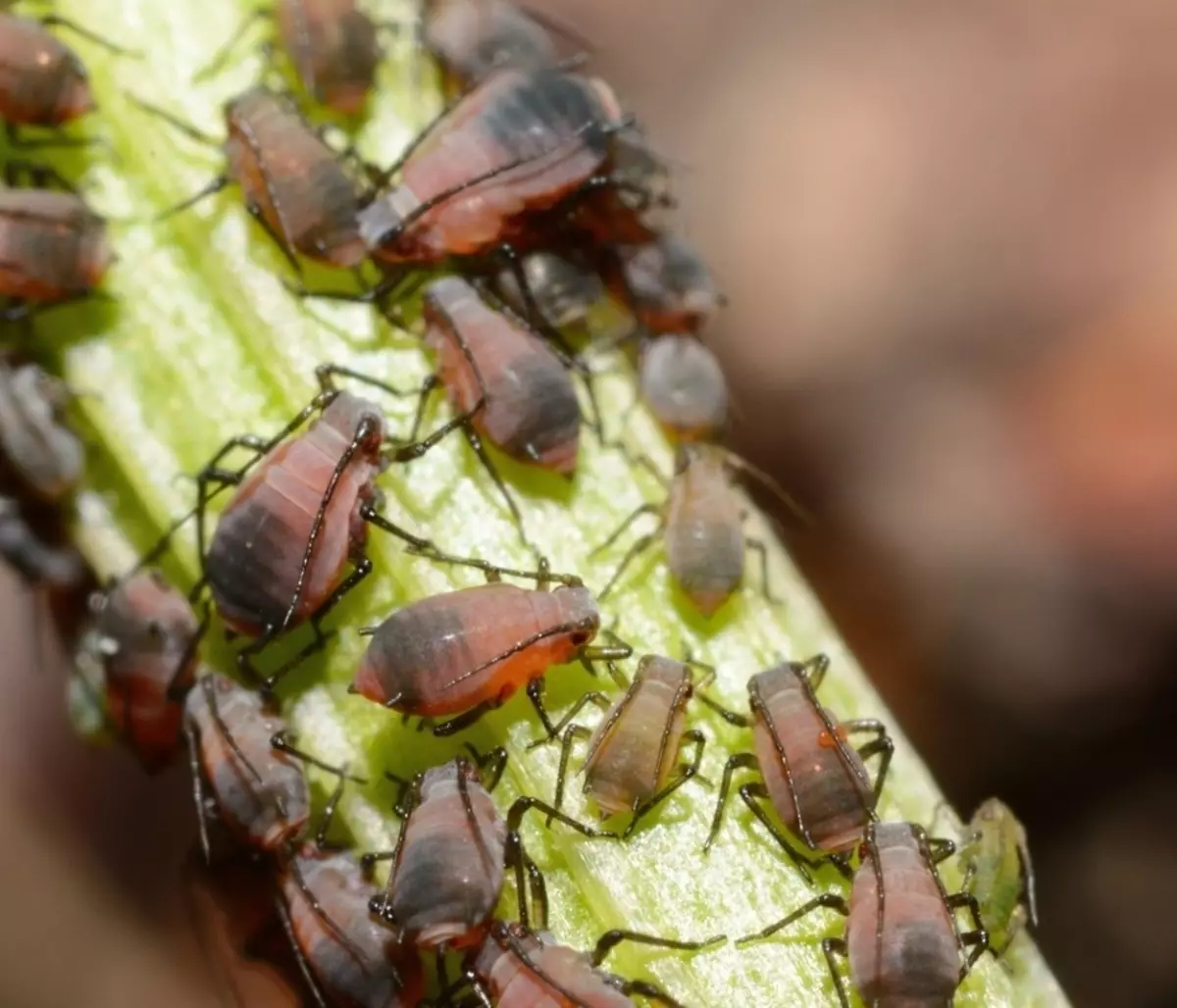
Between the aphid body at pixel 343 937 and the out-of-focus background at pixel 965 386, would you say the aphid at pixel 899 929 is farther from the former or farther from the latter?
the out-of-focus background at pixel 965 386

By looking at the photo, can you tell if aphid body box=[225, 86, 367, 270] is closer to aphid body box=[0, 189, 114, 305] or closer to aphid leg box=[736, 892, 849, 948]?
aphid body box=[0, 189, 114, 305]

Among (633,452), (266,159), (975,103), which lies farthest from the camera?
(975,103)

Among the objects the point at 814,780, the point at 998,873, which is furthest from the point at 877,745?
the point at 998,873

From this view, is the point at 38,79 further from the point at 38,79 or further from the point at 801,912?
the point at 801,912

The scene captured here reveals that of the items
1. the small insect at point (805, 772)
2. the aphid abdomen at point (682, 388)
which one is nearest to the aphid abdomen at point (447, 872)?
the small insect at point (805, 772)

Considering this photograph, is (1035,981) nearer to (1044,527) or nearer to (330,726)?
(330,726)

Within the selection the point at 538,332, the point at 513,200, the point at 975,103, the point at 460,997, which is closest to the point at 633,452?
the point at 538,332
